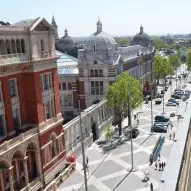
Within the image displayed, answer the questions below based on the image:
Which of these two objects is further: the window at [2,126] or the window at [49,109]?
the window at [49,109]

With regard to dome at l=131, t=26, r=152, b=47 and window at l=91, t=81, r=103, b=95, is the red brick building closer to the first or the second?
window at l=91, t=81, r=103, b=95

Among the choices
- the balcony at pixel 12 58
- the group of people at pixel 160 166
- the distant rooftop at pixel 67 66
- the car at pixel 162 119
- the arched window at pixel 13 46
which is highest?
the arched window at pixel 13 46

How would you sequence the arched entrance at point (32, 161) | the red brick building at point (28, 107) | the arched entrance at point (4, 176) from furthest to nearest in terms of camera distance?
the arched entrance at point (32, 161) < the red brick building at point (28, 107) < the arched entrance at point (4, 176)

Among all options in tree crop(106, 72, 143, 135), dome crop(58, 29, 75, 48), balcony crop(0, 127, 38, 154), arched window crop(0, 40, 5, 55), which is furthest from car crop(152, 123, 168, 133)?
dome crop(58, 29, 75, 48)

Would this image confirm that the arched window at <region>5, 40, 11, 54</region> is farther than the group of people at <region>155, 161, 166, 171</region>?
No

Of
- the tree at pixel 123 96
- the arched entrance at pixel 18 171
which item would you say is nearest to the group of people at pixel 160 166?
the tree at pixel 123 96

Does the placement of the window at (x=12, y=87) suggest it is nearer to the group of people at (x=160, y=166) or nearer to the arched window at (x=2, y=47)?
the arched window at (x=2, y=47)
